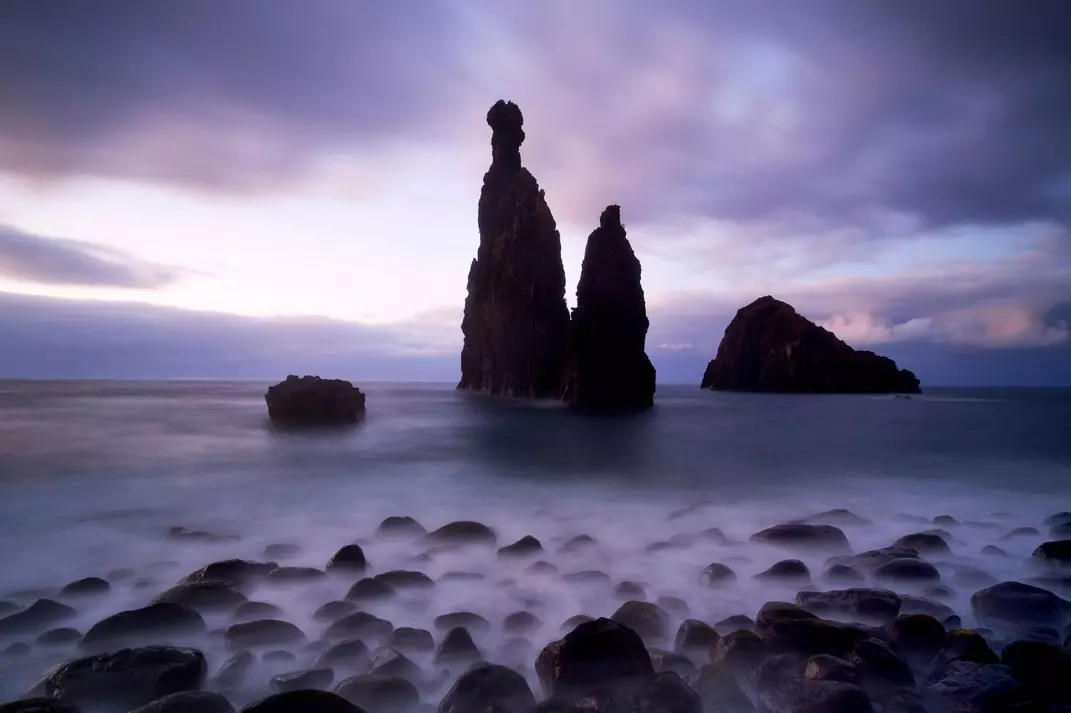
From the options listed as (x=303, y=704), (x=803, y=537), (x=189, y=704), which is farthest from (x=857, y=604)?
(x=189, y=704)

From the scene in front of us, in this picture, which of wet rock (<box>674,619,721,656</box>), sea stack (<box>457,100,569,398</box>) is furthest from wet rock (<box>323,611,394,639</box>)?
sea stack (<box>457,100,569,398</box>)

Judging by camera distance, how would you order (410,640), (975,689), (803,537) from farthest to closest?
(803,537)
(410,640)
(975,689)

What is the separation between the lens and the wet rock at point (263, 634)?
477cm

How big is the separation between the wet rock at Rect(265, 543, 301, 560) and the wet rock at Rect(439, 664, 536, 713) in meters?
4.25

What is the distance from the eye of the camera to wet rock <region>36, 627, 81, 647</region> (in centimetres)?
481

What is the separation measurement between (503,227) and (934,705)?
63465 mm

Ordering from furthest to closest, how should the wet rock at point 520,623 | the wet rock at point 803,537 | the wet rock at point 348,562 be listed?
the wet rock at point 803,537 < the wet rock at point 348,562 < the wet rock at point 520,623

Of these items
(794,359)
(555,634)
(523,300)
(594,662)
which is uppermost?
(523,300)

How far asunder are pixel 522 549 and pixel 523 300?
52.3 m

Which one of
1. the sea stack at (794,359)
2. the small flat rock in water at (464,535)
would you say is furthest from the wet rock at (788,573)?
the sea stack at (794,359)

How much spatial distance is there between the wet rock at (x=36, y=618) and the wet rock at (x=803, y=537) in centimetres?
750

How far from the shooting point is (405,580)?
6.05m

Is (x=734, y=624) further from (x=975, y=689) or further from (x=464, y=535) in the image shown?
(x=464, y=535)

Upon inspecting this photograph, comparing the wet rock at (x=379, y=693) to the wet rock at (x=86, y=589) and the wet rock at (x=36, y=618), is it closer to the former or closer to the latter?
the wet rock at (x=36, y=618)
